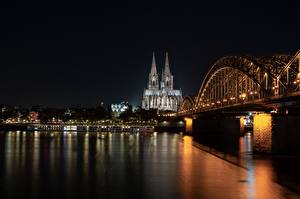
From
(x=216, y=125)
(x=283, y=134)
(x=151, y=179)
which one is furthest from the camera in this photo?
(x=216, y=125)

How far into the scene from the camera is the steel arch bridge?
57.6 meters

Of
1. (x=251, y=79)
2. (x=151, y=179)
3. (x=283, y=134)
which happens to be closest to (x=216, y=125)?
(x=251, y=79)

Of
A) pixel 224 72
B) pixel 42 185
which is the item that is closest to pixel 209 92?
pixel 224 72

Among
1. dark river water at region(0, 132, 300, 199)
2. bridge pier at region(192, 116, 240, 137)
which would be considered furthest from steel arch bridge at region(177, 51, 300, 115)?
dark river water at region(0, 132, 300, 199)

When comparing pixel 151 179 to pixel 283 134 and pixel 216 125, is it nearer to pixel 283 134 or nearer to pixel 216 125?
pixel 283 134

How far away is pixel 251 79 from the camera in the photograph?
71.2 meters

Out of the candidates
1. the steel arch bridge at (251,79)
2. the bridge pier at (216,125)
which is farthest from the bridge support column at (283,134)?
the bridge pier at (216,125)

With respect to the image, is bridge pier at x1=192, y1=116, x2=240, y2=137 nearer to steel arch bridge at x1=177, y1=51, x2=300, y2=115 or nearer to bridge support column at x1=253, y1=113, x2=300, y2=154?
steel arch bridge at x1=177, y1=51, x2=300, y2=115

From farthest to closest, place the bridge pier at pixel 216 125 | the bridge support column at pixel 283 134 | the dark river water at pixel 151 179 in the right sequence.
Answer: the bridge pier at pixel 216 125, the bridge support column at pixel 283 134, the dark river water at pixel 151 179

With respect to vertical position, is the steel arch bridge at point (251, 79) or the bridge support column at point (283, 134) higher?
the steel arch bridge at point (251, 79)

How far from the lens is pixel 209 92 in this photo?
11919cm

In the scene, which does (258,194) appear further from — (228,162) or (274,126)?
(274,126)

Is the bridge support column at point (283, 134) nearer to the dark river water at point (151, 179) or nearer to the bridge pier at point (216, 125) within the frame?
the dark river water at point (151, 179)

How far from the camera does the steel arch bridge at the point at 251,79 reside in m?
57.6
